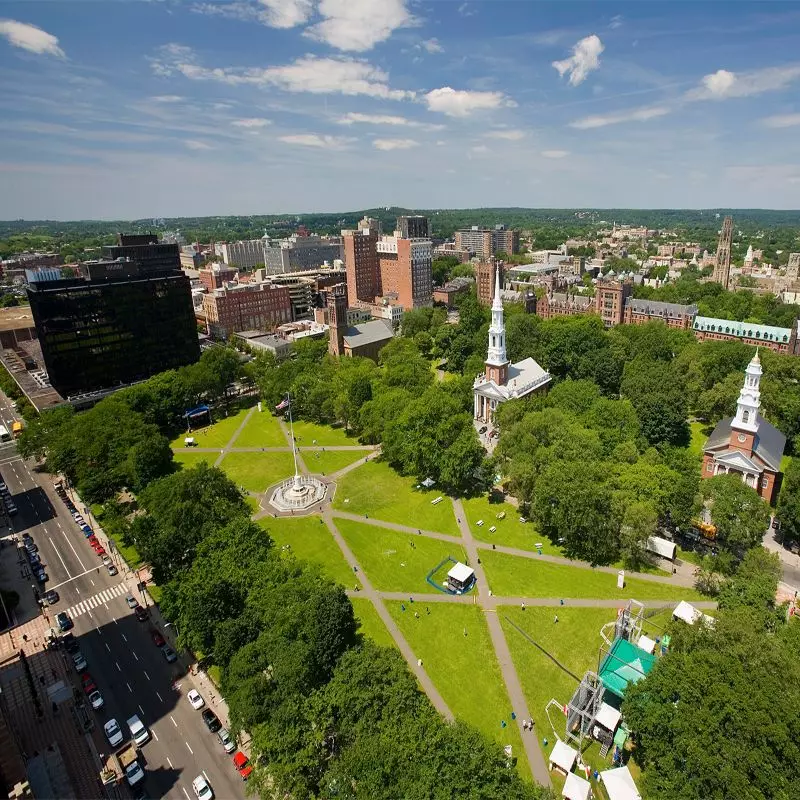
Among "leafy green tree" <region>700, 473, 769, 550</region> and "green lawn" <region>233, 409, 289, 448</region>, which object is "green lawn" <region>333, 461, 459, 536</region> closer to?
"green lawn" <region>233, 409, 289, 448</region>

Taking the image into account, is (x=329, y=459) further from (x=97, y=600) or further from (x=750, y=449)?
(x=750, y=449)

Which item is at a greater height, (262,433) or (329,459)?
(329,459)

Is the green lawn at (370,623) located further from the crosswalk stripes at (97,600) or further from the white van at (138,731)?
the crosswalk stripes at (97,600)

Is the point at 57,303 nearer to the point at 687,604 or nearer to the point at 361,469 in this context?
the point at 361,469

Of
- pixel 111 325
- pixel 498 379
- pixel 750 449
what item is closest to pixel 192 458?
pixel 111 325

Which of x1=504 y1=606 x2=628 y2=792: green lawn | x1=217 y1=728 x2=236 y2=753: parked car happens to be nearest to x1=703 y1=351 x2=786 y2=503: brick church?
x1=504 y1=606 x2=628 y2=792: green lawn
